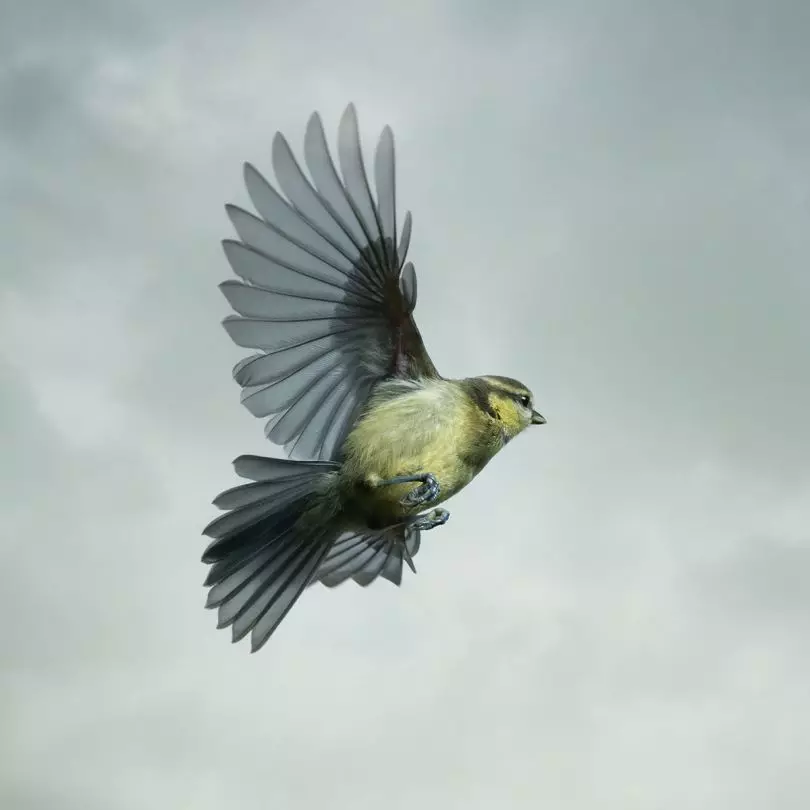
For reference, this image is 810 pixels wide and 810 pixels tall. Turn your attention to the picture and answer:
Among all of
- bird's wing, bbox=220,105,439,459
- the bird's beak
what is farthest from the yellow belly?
the bird's beak

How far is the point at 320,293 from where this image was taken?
2881mm

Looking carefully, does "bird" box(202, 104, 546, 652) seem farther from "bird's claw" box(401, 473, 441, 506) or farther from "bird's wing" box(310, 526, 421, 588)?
"bird's wing" box(310, 526, 421, 588)

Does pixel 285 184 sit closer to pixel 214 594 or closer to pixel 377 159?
pixel 377 159

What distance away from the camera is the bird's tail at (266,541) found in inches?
112

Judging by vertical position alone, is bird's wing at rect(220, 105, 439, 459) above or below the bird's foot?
above

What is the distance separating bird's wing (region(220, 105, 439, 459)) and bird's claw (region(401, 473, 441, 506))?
0.96ft

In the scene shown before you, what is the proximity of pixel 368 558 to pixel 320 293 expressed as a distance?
1072 millimetres

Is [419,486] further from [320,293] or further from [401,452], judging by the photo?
[320,293]

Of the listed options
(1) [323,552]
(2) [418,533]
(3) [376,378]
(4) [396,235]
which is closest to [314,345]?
(3) [376,378]

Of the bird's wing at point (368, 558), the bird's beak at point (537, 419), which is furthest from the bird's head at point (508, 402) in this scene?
the bird's wing at point (368, 558)

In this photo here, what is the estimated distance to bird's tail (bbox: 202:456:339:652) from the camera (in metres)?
2.85

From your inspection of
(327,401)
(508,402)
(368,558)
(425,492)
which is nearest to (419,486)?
(425,492)

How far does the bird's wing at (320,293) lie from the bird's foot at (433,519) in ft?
1.02

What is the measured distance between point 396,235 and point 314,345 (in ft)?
1.33
